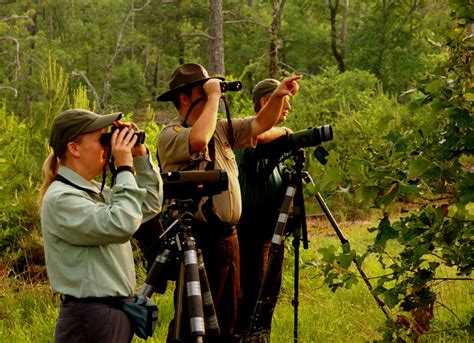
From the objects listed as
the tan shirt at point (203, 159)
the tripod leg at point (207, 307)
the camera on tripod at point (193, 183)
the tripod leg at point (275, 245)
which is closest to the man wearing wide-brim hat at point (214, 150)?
the tan shirt at point (203, 159)

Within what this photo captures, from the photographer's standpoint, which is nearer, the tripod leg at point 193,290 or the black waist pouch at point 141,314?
the black waist pouch at point 141,314

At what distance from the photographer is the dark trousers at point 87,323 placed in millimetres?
2906

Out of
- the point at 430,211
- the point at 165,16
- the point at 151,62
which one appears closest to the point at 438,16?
the point at 165,16

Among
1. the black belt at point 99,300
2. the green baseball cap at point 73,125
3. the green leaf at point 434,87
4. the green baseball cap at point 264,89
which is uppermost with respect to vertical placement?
the green baseball cap at point 264,89

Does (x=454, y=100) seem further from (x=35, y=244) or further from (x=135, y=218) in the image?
(x=35, y=244)

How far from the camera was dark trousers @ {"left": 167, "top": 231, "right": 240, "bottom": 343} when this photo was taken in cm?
415

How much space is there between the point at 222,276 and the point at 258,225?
2.37 feet

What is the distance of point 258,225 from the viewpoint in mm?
4863

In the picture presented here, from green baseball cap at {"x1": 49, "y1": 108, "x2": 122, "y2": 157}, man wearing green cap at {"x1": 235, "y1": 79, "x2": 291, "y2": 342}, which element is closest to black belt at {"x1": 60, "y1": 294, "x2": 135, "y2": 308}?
green baseball cap at {"x1": 49, "y1": 108, "x2": 122, "y2": 157}

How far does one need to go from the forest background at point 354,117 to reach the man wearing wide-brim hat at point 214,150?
51 centimetres

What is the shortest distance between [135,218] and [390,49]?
27.2 metres

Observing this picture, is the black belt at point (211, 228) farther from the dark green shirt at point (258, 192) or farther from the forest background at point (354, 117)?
the dark green shirt at point (258, 192)

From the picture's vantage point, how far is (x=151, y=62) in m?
51.3

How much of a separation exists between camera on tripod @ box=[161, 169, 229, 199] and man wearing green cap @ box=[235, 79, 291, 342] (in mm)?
975
